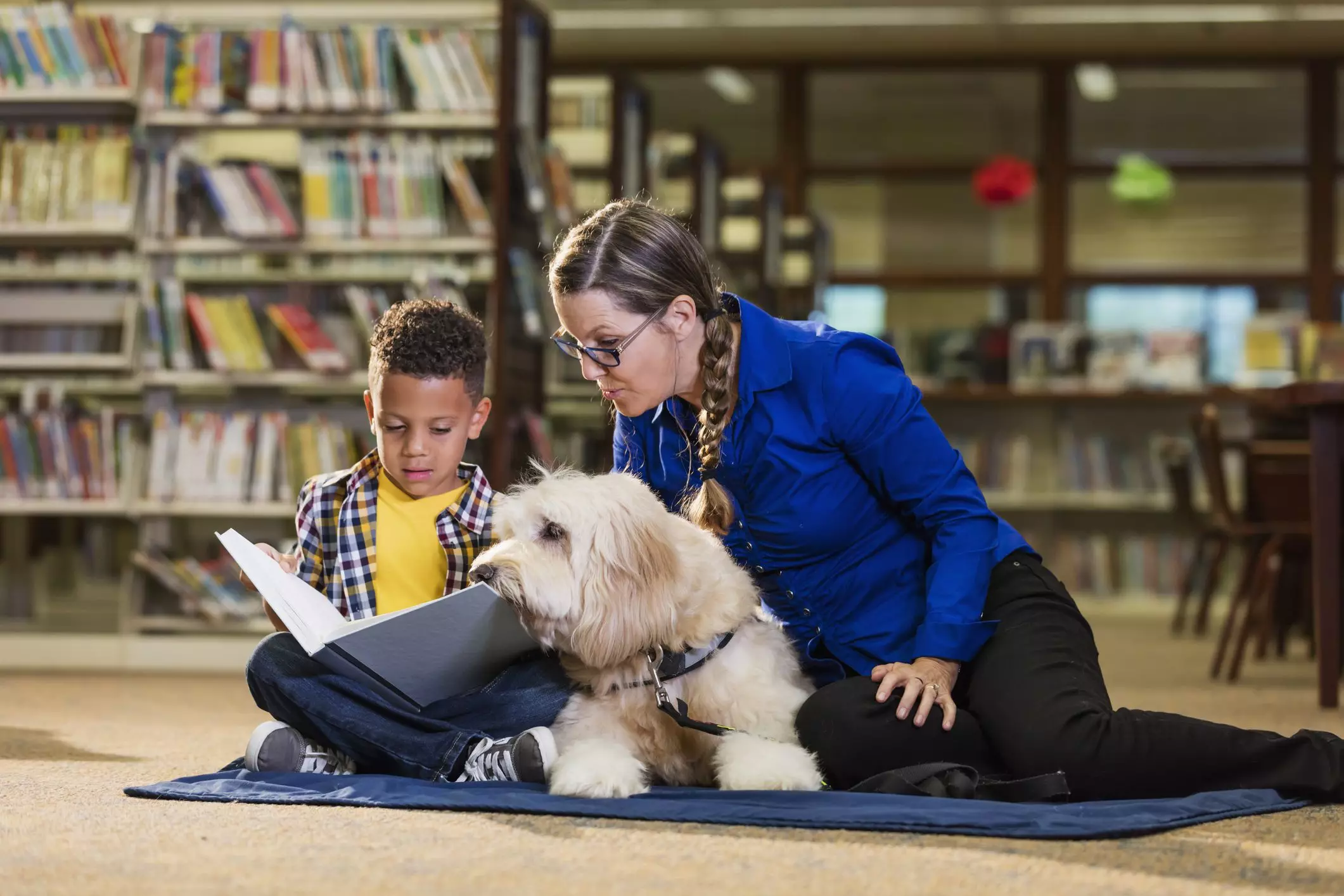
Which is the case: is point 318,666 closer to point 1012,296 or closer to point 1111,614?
point 1111,614

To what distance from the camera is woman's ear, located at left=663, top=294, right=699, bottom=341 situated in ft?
6.98

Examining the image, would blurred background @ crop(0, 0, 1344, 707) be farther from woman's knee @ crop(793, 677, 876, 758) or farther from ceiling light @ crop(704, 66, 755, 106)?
woman's knee @ crop(793, 677, 876, 758)

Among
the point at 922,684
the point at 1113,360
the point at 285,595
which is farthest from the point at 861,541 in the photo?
the point at 1113,360

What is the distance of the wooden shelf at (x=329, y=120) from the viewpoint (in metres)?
4.90

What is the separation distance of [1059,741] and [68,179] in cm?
411

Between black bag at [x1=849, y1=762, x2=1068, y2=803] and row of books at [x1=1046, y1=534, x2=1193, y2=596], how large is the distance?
6611mm

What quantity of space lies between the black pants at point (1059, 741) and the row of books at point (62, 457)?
354cm

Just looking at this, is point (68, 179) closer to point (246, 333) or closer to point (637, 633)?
point (246, 333)

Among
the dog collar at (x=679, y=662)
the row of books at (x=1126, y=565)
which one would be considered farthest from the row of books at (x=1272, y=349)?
the dog collar at (x=679, y=662)

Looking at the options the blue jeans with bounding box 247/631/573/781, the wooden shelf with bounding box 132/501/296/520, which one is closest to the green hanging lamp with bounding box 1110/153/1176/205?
the wooden shelf with bounding box 132/501/296/520

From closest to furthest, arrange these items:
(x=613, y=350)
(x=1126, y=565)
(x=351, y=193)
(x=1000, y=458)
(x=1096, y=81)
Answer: (x=613, y=350), (x=351, y=193), (x=1126, y=565), (x=1000, y=458), (x=1096, y=81)

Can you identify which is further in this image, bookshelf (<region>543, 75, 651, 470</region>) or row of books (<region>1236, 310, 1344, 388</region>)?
row of books (<region>1236, 310, 1344, 388</region>)

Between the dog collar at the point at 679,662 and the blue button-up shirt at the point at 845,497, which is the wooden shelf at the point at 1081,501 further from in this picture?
the dog collar at the point at 679,662

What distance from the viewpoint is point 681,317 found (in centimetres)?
214
